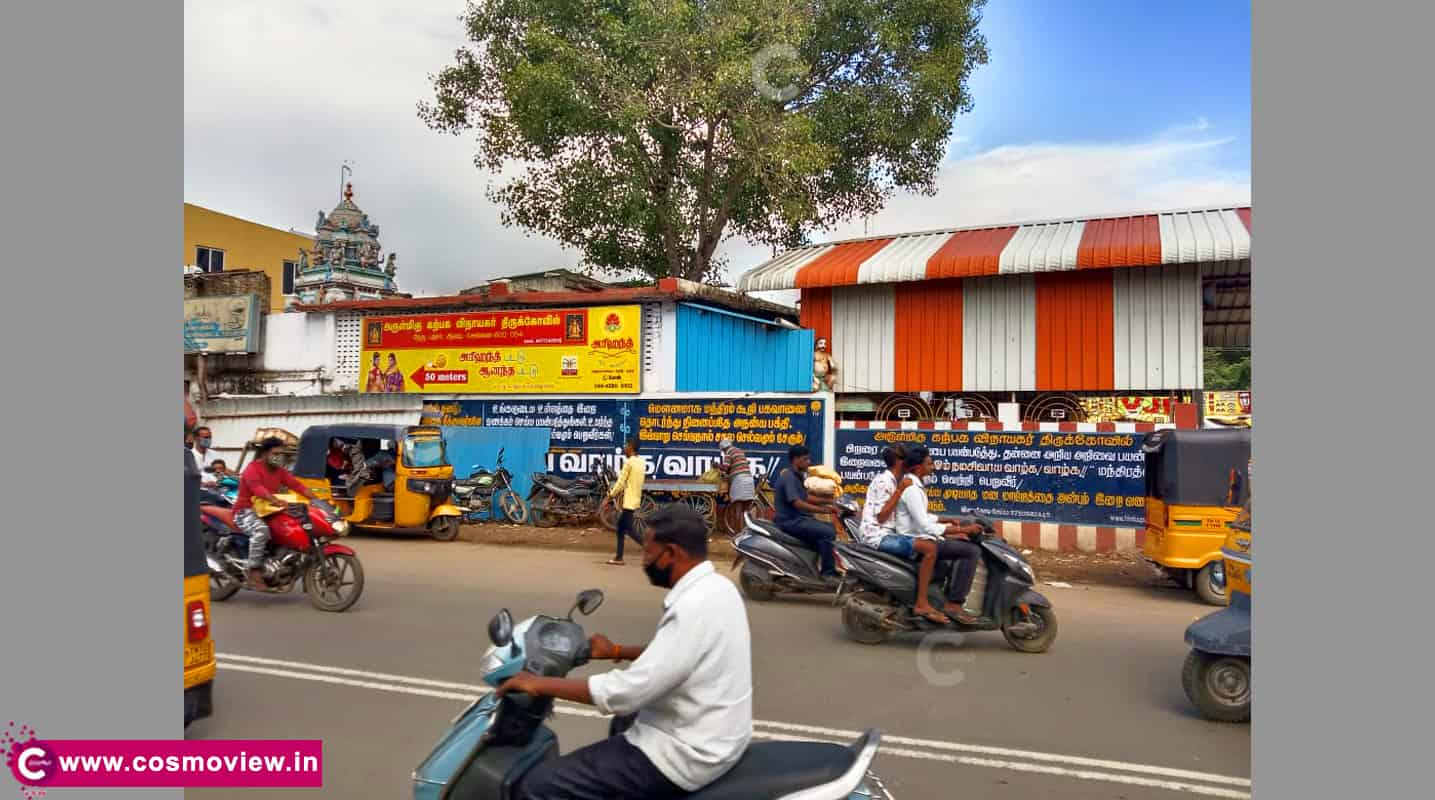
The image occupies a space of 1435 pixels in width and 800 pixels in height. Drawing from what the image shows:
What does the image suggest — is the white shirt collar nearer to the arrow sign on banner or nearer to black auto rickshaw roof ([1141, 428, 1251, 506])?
black auto rickshaw roof ([1141, 428, 1251, 506])

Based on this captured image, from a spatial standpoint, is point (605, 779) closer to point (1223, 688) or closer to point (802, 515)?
point (1223, 688)

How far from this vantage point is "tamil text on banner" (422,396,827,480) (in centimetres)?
1413

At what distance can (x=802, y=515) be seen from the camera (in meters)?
8.95

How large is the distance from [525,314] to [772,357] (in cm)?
473

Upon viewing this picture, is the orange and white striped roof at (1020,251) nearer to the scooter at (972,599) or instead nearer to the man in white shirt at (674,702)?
the scooter at (972,599)

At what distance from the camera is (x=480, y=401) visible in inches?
666

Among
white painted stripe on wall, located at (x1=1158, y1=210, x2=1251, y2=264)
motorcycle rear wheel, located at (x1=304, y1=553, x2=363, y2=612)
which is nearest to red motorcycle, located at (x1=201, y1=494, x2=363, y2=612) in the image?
motorcycle rear wheel, located at (x1=304, y1=553, x2=363, y2=612)

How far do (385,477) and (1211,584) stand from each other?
35.0ft

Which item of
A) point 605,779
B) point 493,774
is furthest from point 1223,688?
point 493,774

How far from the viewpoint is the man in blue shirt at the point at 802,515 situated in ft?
29.1

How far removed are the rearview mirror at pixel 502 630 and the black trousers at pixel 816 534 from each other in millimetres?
6096

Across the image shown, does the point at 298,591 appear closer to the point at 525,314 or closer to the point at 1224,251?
the point at 525,314

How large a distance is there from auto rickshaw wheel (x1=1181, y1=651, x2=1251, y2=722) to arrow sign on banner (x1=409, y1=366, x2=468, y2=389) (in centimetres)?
1396

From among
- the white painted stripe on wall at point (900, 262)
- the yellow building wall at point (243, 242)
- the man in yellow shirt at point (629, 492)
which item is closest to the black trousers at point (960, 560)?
the man in yellow shirt at point (629, 492)
